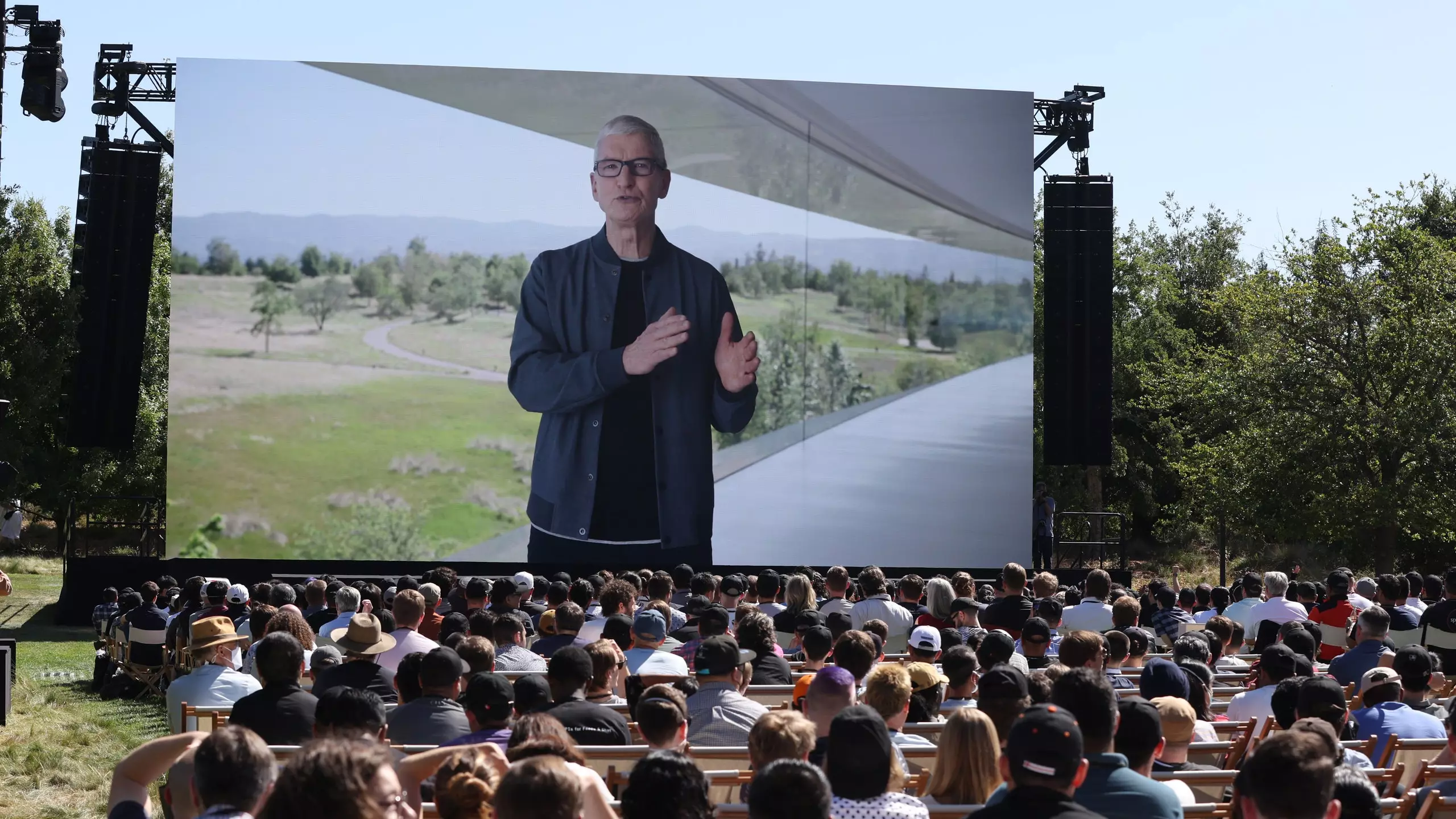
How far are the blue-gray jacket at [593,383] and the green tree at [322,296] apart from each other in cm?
192

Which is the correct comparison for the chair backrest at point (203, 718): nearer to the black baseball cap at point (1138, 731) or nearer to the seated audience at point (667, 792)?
the seated audience at point (667, 792)

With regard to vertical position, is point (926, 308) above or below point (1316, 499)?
above

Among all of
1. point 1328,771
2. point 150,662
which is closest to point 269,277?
point 150,662

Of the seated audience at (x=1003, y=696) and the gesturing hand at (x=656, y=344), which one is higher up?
the gesturing hand at (x=656, y=344)

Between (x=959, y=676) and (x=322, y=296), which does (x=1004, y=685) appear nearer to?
(x=959, y=676)

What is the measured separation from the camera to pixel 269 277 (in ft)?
49.3

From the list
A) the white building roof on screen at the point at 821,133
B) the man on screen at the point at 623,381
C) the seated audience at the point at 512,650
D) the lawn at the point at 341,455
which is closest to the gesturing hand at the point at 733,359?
the man on screen at the point at 623,381

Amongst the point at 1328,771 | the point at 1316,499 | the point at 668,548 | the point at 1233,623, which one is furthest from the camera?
the point at 1316,499

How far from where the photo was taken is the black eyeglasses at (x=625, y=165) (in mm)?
15141

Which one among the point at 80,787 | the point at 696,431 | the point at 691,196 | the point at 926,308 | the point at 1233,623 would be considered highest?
the point at 691,196

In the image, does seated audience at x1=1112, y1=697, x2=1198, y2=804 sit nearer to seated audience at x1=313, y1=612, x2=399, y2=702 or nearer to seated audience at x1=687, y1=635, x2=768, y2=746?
seated audience at x1=687, y1=635, x2=768, y2=746

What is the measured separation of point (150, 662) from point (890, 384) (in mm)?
8379

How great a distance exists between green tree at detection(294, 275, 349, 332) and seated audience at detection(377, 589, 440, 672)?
30.4ft

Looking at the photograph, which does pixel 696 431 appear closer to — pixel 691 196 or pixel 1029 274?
pixel 691 196
